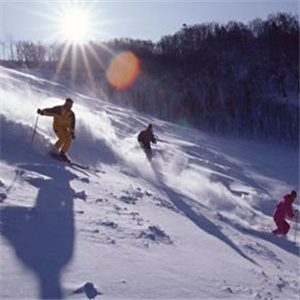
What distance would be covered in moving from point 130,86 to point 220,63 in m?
20.9

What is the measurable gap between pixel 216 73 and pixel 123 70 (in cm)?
1848

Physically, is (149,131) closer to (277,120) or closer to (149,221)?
(149,221)

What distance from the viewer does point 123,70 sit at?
328ft

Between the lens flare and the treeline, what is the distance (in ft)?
3.83

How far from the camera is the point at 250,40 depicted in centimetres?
10300

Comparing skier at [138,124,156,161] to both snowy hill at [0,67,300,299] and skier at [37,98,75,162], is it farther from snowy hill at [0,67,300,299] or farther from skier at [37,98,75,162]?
skier at [37,98,75,162]

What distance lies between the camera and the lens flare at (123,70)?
287 ft

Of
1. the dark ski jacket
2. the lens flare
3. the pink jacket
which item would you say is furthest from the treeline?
the pink jacket

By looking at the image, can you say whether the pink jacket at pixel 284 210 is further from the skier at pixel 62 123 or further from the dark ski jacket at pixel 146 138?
the dark ski jacket at pixel 146 138

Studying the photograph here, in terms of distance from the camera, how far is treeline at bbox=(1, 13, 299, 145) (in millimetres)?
77750

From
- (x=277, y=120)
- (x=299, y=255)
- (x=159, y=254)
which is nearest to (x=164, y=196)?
(x=299, y=255)

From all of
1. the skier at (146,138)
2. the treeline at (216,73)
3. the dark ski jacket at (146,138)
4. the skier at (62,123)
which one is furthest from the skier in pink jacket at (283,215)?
the treeline at (216,73)

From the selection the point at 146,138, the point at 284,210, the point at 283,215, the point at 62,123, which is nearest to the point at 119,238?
the point at 62,123

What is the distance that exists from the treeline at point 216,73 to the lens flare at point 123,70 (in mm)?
1168
